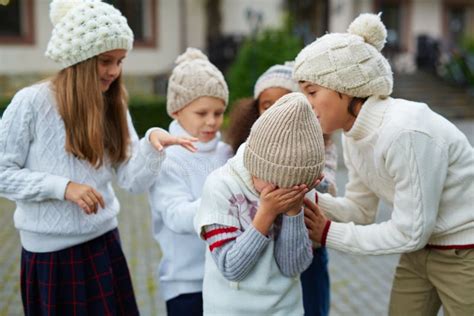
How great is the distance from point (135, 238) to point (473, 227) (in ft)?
14.1

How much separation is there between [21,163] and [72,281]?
0.55 metres

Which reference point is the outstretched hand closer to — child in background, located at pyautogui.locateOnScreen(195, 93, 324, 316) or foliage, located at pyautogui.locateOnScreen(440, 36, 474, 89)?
→ child in background, located at pyautogui.locateOnScreen(195, 93, 324, 316)

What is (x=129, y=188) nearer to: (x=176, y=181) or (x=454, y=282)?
(x=176, y=181)

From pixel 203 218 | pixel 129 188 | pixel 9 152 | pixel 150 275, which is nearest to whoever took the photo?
pixel 203 218

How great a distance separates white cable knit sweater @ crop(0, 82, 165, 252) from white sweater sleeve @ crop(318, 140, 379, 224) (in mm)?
766

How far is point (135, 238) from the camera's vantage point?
579 cm

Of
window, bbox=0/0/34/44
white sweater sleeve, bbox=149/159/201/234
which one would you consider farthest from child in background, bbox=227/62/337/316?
window, bbox=0/0/34/44

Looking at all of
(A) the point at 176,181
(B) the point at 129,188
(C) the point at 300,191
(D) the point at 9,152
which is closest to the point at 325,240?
(C) the point at 300,191

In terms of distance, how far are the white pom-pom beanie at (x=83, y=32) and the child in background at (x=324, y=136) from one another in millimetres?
651

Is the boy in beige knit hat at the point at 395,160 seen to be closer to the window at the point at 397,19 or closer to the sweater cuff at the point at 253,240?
the sweater cuff at the point at 253,240

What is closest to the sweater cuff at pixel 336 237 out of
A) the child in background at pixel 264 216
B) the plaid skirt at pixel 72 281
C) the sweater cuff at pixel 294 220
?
the child in background at pixel 264 216

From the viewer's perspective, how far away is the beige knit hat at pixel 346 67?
6.31 ft

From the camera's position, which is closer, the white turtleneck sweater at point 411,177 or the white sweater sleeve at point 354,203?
the white turtleneck sweater at point 411,177

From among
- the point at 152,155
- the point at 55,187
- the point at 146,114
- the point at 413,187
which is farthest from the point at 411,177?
the point at 146,114
